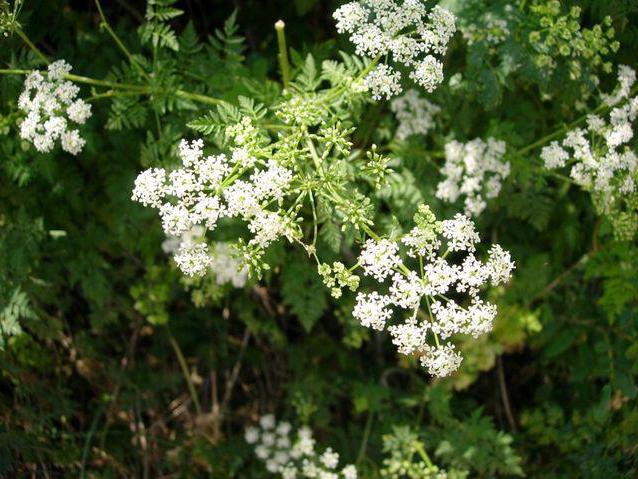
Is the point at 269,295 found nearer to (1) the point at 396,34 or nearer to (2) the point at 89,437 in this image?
(2) the point at 89,437

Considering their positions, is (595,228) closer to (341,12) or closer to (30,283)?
(341,12)

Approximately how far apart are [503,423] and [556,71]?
309cm

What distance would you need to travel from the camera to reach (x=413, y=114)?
4039 millimetres

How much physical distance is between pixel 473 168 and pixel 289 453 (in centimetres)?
255

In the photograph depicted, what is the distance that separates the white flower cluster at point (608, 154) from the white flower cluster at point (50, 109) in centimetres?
250

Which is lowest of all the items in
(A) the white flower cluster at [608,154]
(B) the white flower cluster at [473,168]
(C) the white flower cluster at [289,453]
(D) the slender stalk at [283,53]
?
(C) the white flower cluster at [289,453]

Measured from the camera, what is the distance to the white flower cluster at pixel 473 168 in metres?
3.77

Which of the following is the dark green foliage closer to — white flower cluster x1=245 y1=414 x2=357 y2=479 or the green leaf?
the green leaf

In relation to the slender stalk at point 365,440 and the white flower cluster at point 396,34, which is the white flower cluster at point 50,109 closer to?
the white flower cluster at point 396,34

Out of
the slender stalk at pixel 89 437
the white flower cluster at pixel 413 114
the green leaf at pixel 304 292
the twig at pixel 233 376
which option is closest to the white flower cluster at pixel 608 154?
A: the white flower cluster at pixel 413 114

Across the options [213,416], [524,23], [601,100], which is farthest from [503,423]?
[524,23]

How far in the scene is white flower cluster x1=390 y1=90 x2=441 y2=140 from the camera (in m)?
3.99

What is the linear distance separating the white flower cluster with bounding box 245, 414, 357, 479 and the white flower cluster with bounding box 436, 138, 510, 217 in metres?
2.01

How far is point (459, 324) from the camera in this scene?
8.88ft
